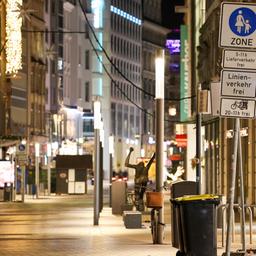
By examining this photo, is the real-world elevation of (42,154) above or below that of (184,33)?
below

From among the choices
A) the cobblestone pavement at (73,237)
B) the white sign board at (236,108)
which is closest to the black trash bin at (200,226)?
the white sign board at (236,108)

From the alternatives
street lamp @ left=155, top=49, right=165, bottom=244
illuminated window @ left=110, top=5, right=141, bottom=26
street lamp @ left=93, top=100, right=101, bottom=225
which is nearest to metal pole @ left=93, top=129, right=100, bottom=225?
street lamp @ left=93, top=100, right=101, bottom=225

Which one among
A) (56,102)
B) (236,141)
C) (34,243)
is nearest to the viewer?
(236,141)

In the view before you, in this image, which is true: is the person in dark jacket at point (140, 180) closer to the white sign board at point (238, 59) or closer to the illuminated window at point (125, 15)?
the white sign board at point (238, 59)

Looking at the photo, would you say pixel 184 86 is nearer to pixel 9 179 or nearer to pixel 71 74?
pixel 9 179

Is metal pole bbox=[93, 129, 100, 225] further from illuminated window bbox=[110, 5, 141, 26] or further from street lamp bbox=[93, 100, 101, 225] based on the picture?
illuminated window bbox=[110, 5, 141, 26]

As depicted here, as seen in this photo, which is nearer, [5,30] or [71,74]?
[5,30]

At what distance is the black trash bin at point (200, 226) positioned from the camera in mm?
19688

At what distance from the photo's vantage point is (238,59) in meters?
17.9

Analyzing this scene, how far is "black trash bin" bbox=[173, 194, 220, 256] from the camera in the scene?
775 inches

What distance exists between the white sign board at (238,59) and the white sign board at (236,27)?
110mm

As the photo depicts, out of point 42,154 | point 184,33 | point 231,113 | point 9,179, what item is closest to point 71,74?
Answer: point 42,154

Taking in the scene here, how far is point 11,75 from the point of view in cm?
7094

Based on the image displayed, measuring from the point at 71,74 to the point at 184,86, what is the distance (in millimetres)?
53978
